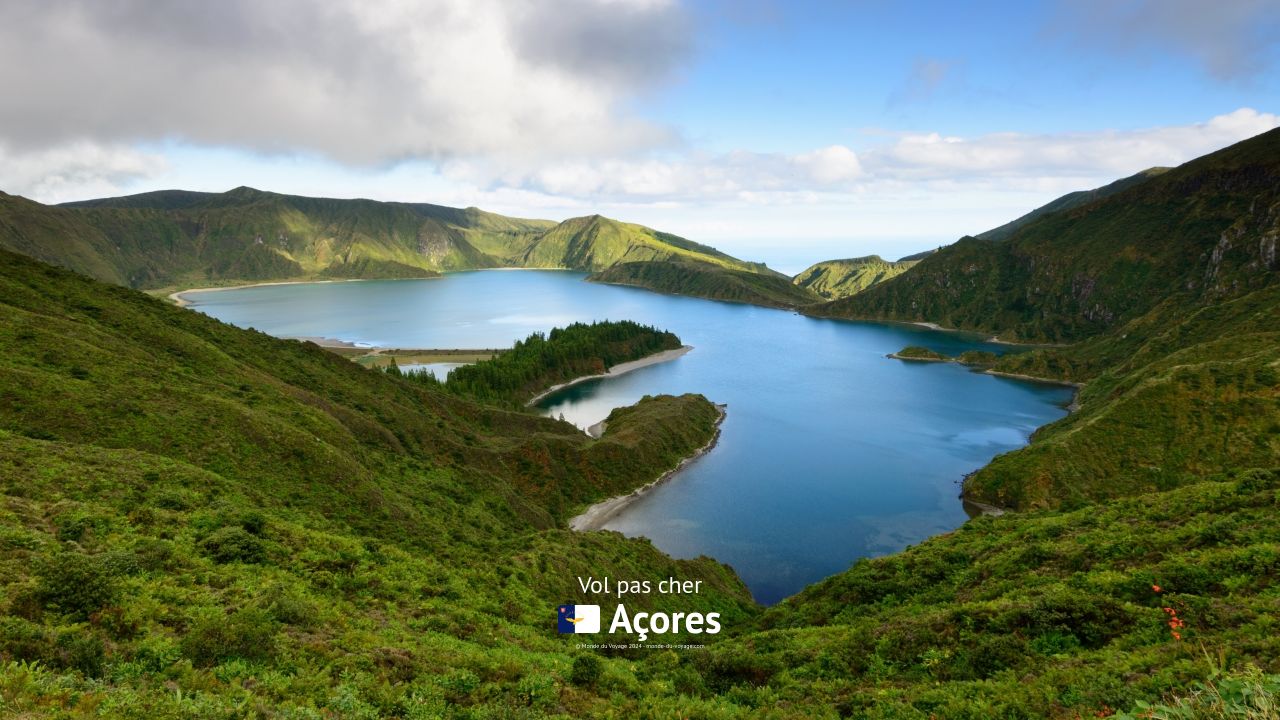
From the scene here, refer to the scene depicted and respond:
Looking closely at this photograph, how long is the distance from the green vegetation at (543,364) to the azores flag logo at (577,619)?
79.0 metres

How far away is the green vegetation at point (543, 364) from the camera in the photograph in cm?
12619

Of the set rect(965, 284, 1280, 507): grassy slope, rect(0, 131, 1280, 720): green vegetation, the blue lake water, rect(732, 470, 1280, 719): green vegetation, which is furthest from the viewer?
rect(965, 284, 1280, 507): grassy slope

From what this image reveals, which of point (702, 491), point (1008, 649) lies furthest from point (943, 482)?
point (1008, 649)

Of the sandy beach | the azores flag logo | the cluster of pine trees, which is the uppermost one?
the cluster of pine trees

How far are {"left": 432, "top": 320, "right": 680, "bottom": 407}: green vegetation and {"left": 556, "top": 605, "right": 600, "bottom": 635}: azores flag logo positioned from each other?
78996 millimetres

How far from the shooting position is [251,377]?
5522 centimetres

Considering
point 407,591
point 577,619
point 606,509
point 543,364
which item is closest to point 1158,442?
point 606,509

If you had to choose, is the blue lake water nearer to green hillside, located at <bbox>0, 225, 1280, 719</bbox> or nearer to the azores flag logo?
green hillside, located at <bbox>0, 225, 1280, 719</bbox>

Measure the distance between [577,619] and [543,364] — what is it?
12443cm

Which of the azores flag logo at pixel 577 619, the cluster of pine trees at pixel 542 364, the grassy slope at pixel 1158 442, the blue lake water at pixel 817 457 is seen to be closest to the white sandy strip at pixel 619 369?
the cluster of pine trees at pixel 542 364

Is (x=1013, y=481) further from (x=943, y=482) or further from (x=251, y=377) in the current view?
(x=251, y=377)

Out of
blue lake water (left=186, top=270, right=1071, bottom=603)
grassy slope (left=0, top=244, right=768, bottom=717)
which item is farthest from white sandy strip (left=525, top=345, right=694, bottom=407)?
grassy slope (left=0, top=244, right=768, bottom=717)

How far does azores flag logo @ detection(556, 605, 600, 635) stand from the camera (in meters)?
31.7

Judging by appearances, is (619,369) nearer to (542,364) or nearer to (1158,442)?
(542,364)
